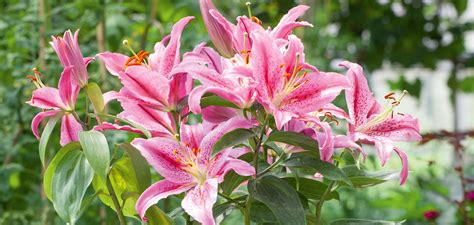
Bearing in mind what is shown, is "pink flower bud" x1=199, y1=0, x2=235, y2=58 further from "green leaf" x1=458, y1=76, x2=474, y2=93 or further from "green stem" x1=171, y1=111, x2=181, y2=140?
"green leaf" x1=458, y1=76, x2=474, y2=93

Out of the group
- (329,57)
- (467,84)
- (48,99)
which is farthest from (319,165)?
(467,84)

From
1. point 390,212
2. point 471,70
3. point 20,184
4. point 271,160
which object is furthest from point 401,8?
point 271,160

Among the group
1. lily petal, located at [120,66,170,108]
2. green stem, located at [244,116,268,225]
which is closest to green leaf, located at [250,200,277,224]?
green stem, located at [244,116,268,225]

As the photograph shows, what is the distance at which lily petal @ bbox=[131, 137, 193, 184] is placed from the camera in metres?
0.71

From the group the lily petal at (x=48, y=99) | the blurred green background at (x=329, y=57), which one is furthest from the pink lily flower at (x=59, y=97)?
the blurred green background at (x=329, y=57)

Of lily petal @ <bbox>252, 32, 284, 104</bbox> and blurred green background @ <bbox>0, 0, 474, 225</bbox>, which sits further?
blurred green background @ <bbox>0, 0, 474, 225</bbox>

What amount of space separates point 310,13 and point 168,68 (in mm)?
1709

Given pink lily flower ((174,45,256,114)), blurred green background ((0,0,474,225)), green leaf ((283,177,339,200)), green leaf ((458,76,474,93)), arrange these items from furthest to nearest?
green leaf ((458,76,474,93)), blurred green background ((0,0,474,225)), green leaf ((283,177,339,200)), pink lily flower ((174,45,256,114))

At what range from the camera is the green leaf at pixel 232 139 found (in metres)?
0.69

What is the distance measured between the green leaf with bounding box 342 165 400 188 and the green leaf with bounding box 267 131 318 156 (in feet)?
0.21

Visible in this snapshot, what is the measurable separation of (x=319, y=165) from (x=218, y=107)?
10cm

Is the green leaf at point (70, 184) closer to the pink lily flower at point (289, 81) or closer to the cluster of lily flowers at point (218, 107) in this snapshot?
the cluster of lily flowers at point (218, 107)

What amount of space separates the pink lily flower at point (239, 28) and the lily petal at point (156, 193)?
0.12m

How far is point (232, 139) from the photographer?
2.27ft
